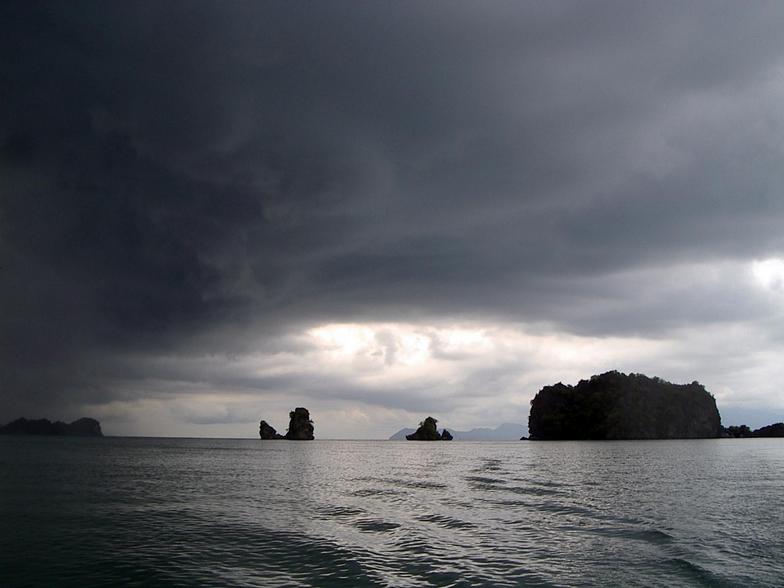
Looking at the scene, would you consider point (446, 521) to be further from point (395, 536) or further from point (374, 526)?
point (395, 536)

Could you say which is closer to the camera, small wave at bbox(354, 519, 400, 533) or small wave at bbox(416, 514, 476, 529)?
small wave at bbox(354, 519, 400, 533)

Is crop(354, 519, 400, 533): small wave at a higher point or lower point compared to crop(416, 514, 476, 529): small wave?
lower

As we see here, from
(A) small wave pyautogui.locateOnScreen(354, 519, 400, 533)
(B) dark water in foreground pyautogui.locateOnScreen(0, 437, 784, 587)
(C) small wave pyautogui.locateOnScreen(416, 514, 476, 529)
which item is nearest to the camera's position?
(B) dark water in foreground pyautogui.locateOnScreen(0, 437, 784, 587)

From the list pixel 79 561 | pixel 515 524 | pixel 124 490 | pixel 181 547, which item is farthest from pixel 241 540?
pixel 124 490

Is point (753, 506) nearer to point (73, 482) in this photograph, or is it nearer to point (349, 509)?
point (349, 509)

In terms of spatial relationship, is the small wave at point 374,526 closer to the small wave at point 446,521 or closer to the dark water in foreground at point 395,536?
the dark water in foreground at point 395,536

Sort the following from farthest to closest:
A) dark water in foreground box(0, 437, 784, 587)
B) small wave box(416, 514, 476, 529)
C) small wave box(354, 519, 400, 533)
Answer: small wave box(416, 514, 476, 529), small wave box(354, 519, 400, 533), dark water in foreground box(0, 437, 784, 587)

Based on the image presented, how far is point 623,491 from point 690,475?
2411 centimetres

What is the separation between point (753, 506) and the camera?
4225 cm

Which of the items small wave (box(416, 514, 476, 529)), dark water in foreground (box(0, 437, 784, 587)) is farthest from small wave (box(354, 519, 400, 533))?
small wave (box(416, 514, 476, 529))

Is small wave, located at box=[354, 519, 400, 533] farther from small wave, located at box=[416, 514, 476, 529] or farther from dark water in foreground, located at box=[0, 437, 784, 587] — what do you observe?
small wave, located at box=[416, 514, 476, 529]

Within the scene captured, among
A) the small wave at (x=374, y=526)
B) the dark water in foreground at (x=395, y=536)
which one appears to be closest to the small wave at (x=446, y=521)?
the dark water in foreground at (x=395, y=536)

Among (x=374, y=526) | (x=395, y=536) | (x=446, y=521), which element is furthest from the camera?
(x=446, y=521)

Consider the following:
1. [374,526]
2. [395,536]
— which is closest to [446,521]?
[374,526]
